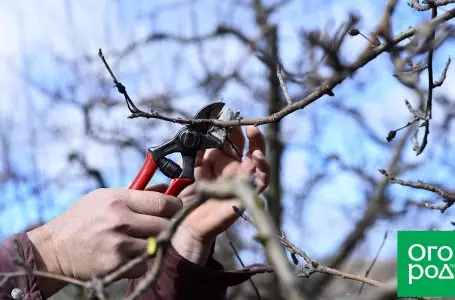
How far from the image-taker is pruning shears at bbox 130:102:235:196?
1.75m

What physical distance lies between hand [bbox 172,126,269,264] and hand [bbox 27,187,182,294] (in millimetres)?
237

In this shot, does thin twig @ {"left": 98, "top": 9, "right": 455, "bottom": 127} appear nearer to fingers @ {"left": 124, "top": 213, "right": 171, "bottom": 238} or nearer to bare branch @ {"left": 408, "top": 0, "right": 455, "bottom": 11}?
bare branch @ {"left": 408, "top": 0, "right": 455, "bottom": 11}

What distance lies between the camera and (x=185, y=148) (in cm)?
178

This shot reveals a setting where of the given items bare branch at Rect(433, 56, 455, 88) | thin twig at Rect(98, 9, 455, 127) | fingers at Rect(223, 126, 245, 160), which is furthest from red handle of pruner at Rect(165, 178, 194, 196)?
bare branch at Rect(433, 56, 455, 88)

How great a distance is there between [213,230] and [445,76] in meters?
0.80

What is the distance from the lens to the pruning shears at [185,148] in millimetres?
1755

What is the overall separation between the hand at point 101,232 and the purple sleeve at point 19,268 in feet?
0.12

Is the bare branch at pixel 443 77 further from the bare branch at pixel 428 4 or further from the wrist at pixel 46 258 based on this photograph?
the wrist at pixel 46 258

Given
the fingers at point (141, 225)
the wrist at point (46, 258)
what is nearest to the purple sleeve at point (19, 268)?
the wrist at point (46, 258)

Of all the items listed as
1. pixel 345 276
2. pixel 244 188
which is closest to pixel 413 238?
pixel 345 276

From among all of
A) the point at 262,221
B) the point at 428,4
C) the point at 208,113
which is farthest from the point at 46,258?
the point at 262,221

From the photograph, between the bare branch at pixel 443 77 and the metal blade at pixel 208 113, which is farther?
the metal blade at pixel 208 113

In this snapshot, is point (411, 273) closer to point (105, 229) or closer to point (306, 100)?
point (306, 100)

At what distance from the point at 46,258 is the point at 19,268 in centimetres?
11
